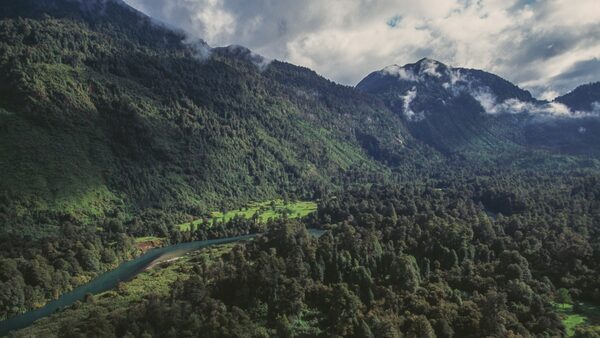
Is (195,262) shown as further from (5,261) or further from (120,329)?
(120,329)

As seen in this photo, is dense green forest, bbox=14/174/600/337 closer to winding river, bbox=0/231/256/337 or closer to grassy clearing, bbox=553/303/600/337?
grassy clearing, bbox=553/303/600/337

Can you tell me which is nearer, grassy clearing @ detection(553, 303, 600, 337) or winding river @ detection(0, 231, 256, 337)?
grassy clearing @ detection(553, 303, 600, 337)

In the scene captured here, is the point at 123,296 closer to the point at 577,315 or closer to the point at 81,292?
the point at 81,292

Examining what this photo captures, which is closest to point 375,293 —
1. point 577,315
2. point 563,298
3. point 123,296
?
point 563,298

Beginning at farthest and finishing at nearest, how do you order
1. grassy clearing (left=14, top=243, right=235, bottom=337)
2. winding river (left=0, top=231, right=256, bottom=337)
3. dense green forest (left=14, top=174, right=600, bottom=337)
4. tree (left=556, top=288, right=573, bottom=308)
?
winding river (left=0, top=231, right=256, bottom=337) < grassy clearing (left=14, top=243, right=235, bottom=337) < tree (left=556, top=288, right=573, bottom=308) < dense green forest (left=14, top=174, right=600, bottom=337)

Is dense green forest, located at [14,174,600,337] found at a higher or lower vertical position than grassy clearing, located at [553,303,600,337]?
higher

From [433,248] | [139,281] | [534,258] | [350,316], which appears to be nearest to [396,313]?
[350,316]

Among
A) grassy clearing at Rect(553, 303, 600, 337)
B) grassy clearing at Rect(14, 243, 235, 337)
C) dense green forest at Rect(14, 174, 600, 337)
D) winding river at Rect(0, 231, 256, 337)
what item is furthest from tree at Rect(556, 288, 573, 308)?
winding river at Rect(0, 231, 256, 337)
